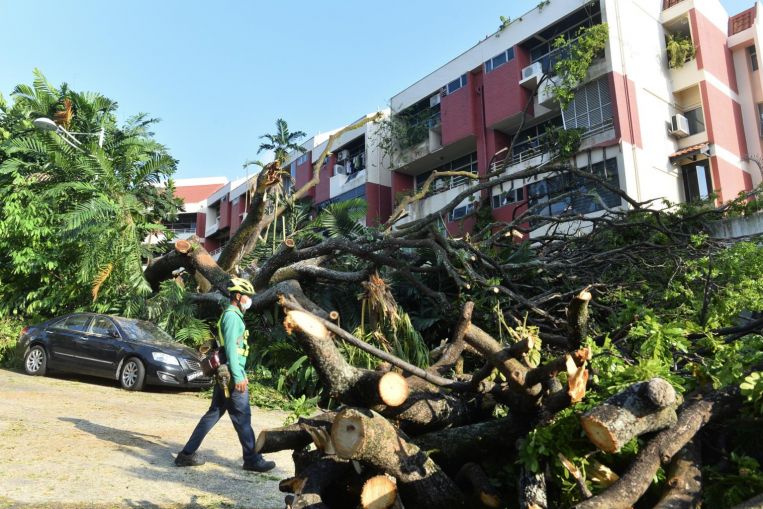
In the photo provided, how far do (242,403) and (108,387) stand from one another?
21.5 ft

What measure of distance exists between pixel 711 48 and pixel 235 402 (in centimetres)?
2401

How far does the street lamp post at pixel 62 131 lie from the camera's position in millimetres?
13086

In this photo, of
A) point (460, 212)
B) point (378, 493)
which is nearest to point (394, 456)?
point (378, 493)

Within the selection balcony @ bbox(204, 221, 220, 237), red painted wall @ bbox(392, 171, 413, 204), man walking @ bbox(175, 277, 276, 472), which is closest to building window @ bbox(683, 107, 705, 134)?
red painted wall @ bbox(392, 171, 413, 204)

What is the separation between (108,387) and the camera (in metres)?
10.5

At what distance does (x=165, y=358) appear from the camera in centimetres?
1020

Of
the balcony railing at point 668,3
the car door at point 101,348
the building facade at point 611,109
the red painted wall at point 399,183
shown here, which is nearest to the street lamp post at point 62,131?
the car door at point 101,348

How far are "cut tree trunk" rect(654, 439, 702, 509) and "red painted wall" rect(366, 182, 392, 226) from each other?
2660 cm

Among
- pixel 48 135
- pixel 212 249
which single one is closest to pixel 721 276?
pixel 48 135

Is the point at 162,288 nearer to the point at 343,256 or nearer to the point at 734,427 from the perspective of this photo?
the point at 343,256

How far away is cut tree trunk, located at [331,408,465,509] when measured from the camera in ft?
10.1

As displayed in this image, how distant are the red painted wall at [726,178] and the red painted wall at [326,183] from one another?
19.8 m

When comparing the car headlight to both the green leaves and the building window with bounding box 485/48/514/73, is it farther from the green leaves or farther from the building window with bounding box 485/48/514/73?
the building window with bounding box 485/48/514/73

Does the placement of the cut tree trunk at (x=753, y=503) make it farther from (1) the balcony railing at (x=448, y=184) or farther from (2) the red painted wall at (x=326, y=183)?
(2) the red painted wall at (x=326, y=183)
